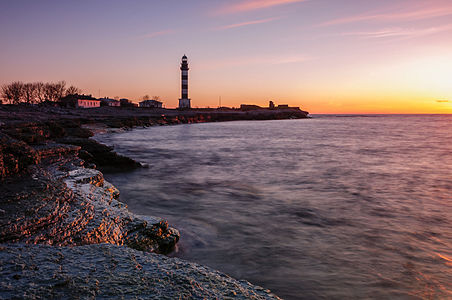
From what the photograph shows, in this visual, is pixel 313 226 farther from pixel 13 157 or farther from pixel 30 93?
pixel 30 93

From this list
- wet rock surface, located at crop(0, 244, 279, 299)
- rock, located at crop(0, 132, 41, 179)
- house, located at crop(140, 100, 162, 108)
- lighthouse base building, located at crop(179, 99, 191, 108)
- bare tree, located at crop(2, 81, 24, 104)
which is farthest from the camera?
house, located at crop(140, 100, 162, 108)

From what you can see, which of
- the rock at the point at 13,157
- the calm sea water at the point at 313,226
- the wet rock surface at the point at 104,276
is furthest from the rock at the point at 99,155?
the wet rock surface at the point at 104,276

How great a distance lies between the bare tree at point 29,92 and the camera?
64.9m

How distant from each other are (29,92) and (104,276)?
79.6 metres

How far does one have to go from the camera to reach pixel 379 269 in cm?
396

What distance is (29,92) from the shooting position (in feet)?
214

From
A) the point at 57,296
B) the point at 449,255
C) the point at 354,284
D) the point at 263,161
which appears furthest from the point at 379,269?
the point at 263,161

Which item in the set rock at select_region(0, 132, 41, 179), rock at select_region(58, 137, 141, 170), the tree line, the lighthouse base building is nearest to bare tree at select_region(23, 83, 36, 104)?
the tree line

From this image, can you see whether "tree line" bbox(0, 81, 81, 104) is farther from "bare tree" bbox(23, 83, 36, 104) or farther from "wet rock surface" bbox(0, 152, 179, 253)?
"wet rock surface" bbox(0, 152, 179, 253)

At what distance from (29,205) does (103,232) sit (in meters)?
0.80

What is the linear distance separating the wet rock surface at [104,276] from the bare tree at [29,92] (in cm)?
7830

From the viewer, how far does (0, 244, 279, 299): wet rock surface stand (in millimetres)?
1610

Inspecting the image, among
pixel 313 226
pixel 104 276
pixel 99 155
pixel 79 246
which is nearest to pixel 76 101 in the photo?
pixel 99 155

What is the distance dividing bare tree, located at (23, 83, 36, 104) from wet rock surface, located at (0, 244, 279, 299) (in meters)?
78.3
